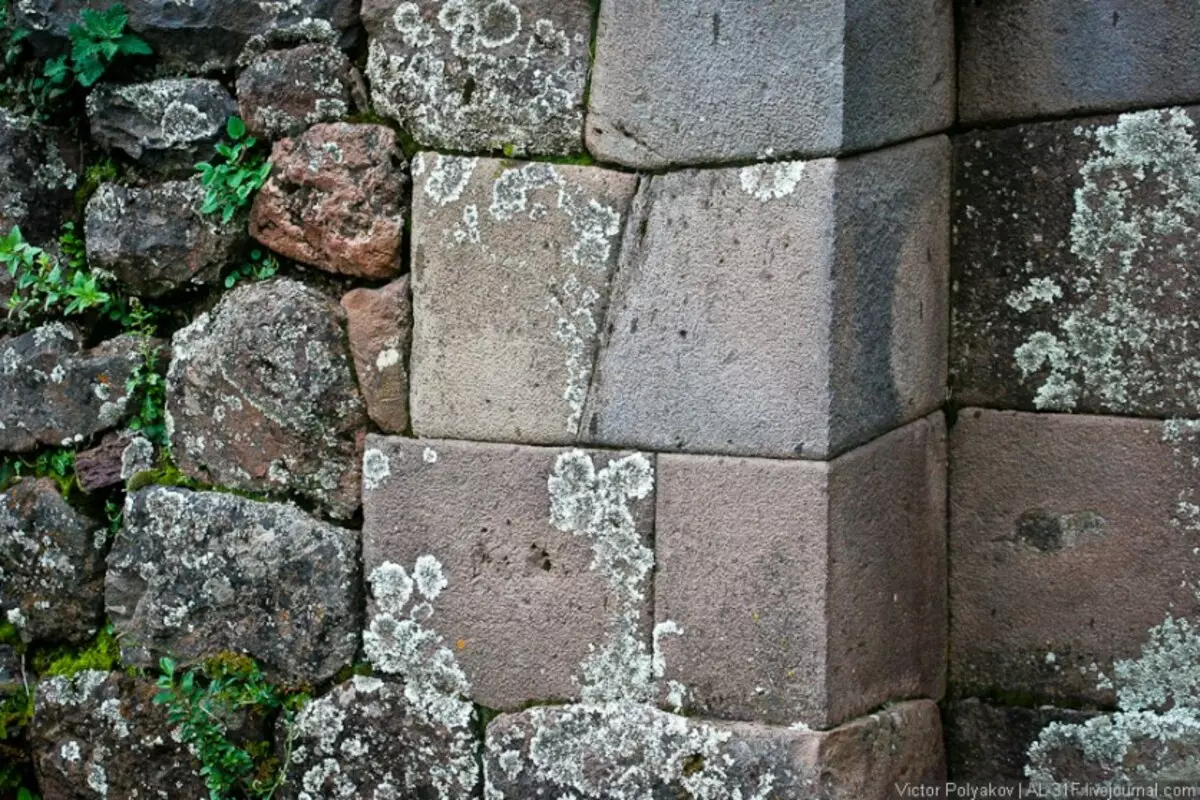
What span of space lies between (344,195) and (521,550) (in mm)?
724

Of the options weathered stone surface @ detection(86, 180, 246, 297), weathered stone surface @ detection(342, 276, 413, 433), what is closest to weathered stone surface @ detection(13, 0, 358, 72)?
weathered stone surface @ detection(86, 180, 246, 297)

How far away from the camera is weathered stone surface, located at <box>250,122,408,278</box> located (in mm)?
2900

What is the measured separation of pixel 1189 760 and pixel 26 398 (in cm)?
234

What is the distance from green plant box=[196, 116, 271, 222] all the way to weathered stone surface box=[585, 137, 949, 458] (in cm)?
80

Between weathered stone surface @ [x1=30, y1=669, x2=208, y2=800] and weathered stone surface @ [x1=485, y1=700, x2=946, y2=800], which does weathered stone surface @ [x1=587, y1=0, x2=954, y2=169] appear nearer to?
weathered stone surface @ [x1=485, y1=700, x2=946, y2=800]

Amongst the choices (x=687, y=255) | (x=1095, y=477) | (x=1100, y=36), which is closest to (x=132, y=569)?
(x=687, y=255)

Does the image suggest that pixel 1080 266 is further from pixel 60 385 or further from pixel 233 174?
pixel 60 385

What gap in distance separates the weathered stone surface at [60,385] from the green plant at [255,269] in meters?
0.27

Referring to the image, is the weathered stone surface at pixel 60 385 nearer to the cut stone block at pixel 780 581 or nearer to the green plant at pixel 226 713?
the green plant at pixel 226 713

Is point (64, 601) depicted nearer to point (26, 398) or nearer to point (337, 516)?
point (26, 398)

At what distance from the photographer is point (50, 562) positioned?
128 inches

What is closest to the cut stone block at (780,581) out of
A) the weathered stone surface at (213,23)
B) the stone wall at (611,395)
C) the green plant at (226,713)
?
the stone wall at (611,395)

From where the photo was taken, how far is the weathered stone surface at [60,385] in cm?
319

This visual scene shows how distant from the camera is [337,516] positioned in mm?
3014
